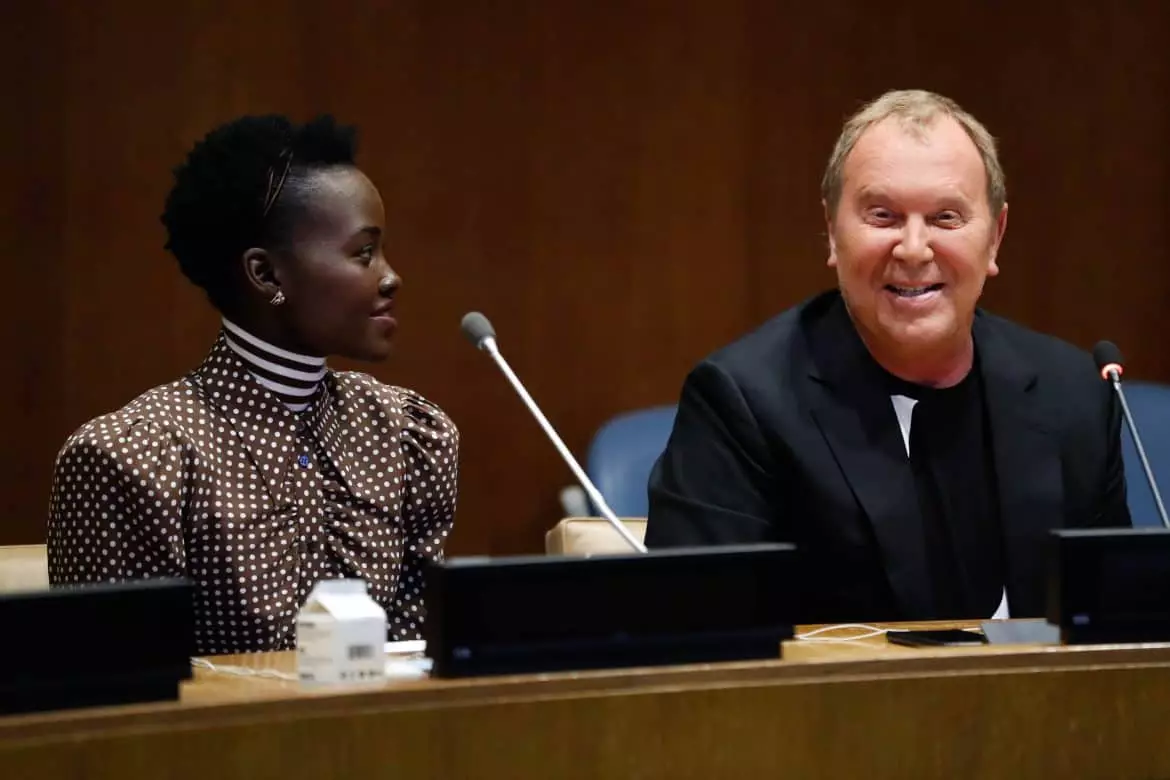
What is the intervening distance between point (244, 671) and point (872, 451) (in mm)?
1107

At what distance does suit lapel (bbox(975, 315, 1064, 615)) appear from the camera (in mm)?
2283

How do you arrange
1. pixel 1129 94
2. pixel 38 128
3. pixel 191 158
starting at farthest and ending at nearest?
pixel 1129 94 < pixel 38 128 < pixel 191 158

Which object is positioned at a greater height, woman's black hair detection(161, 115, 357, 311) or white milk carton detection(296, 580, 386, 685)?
woman's black hair detection(161, 115, 357, 311)

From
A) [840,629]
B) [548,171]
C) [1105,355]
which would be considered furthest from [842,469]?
[548,171]

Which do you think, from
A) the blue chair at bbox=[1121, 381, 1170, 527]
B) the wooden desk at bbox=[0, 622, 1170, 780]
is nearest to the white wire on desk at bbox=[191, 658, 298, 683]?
the wooden desk at bbox=[0, 622, 1170, 780]

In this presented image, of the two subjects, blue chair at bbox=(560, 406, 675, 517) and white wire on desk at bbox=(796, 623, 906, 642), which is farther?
blue chair at bbox=(560, 406, 675, 517)

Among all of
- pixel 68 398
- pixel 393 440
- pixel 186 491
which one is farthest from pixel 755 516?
pixel 68 398

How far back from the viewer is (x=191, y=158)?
2.14 m

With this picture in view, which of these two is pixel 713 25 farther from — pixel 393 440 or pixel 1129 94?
pixel 393 440

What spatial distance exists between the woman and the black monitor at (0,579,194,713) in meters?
0.60

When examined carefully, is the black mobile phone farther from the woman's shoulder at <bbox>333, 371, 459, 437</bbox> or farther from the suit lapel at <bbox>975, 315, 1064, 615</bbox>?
the woman's shoulder at <bbox>333, 371, 459, 437</bbox>

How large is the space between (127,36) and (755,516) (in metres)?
1.72

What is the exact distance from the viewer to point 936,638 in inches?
64.4

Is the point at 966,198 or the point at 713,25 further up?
the point at 713,25
